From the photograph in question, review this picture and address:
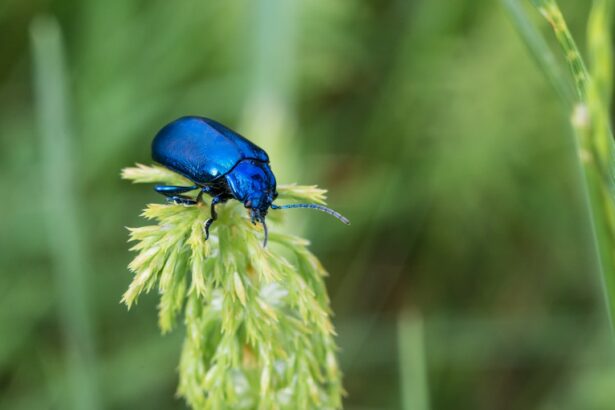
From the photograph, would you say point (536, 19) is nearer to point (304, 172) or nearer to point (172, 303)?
point (304, 172)

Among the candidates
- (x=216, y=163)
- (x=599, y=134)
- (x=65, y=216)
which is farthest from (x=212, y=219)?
(x=65, y=216)

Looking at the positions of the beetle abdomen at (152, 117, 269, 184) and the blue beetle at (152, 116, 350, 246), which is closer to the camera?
the blue beetle at (152, 116, 350, 246)

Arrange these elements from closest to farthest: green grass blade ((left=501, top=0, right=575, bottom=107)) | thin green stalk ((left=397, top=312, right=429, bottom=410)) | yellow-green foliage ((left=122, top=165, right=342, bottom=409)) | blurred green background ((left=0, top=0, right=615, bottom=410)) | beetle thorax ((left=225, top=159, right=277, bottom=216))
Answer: green grass blade ((left=501, top=0, right=575, bottom=107)), yellow-green foliage ((left=122, top=165, right=342, bottom=409)), beetle thorax ((left=225, top=159, right=277, bottom=216)), thin green stalk ((left=397, top=312, right=429, bottom=410)), blurred green background ((left=0, top=0, right=615, bottom=410))

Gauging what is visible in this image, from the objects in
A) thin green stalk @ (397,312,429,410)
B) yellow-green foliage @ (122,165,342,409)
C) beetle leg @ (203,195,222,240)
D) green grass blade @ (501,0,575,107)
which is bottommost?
thin green stalk @ (397,312,429,410)

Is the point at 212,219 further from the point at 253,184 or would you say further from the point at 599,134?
the point at 599,134

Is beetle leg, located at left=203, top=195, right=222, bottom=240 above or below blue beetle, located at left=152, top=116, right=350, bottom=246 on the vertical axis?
below

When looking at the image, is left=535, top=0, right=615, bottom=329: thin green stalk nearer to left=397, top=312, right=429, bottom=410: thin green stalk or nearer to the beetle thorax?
the beetle thorax

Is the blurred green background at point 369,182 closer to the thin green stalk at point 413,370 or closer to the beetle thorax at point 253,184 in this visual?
the thin green stalk at point 413,370

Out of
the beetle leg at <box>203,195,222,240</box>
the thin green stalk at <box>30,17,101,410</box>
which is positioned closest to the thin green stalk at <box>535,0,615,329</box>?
the beetle leg at <box>203,195,222,240</box>
